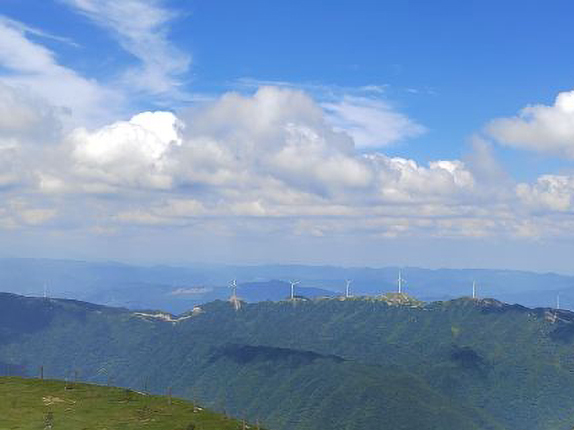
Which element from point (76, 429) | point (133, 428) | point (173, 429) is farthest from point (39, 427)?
point (173, 429)

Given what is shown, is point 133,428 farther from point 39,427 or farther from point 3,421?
point 3,421

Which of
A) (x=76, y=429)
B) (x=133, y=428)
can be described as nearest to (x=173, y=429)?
(x=133, y=428)

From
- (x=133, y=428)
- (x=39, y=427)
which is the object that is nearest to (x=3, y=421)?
(x=39, y=427)

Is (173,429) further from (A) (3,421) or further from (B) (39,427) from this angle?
(A) (3,421)

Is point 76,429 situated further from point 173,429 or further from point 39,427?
point 173,429

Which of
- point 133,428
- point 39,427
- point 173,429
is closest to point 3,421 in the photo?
point 39,427
